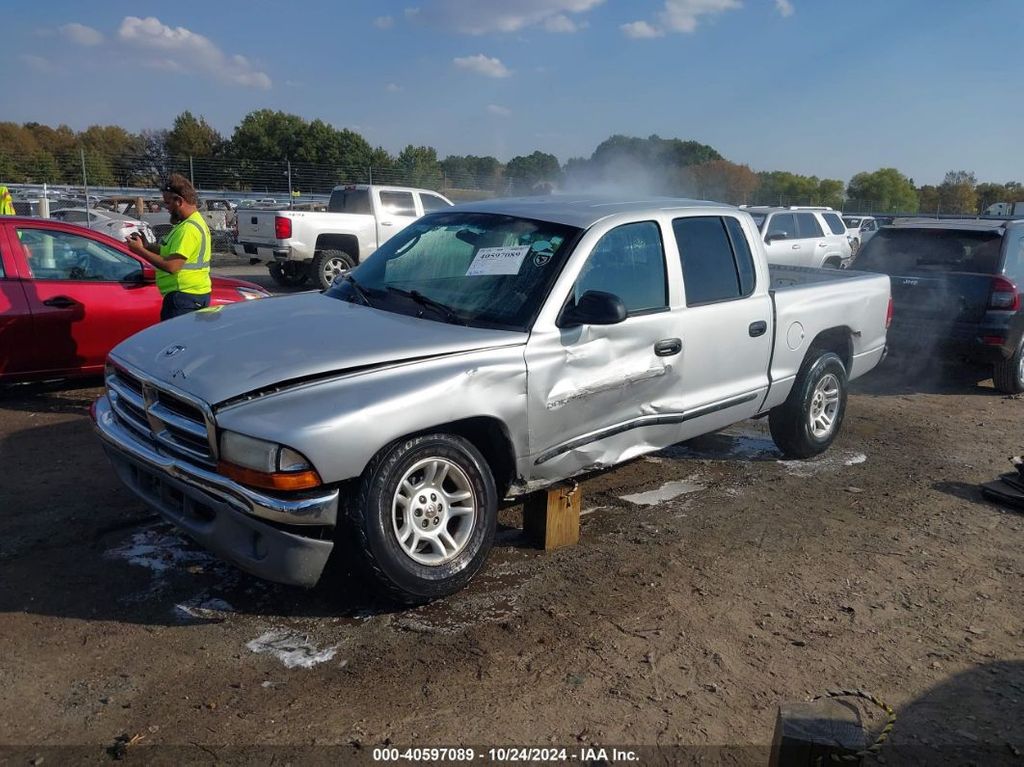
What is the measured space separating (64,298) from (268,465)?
4.48 metres

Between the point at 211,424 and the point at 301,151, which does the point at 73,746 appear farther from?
the point at 301,151

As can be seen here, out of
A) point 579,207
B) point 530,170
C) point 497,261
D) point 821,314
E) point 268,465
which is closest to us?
point 268,465

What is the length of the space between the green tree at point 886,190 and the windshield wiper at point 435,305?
2178 inches

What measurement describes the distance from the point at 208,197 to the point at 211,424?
1121 inches

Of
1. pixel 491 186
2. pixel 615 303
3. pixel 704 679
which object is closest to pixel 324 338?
pixel 615 303

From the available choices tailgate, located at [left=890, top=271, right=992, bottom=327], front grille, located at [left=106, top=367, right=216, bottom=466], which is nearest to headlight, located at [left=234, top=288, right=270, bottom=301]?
front grille, located at [left=106, top=367, right=216, bottom=466]

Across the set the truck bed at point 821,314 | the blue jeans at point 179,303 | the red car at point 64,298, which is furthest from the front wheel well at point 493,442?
the red car at point 64,298

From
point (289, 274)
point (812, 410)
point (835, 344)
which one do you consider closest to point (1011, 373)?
point (835, 344)

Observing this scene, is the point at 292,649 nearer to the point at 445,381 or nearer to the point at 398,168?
the point at 445,381

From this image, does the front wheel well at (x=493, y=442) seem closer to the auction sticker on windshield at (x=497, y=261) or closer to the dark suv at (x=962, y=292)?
the auction sticker on windshield at (x=497, y=261)

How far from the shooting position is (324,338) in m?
3.82

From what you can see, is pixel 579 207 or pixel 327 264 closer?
pixel 579 207

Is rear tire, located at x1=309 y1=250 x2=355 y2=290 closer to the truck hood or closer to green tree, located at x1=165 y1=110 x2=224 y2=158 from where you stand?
the truck hood

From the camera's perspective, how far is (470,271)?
14.5ft
